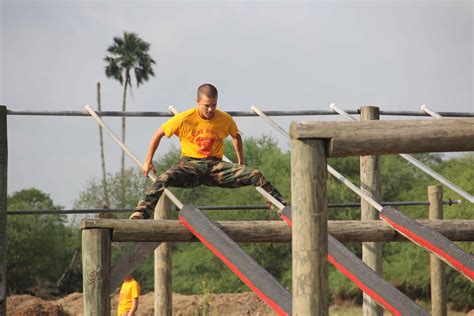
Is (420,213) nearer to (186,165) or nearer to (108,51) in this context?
(186,165)

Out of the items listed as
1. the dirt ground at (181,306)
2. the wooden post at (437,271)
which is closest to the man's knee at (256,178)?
the wooden post at (437,271)

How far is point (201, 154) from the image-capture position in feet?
22.9

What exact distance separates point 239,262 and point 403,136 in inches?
74.6

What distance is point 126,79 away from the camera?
41594 millimetres

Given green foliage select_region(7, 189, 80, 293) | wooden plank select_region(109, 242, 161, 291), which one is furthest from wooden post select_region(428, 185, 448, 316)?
green foliage select_region(7, 189, 80, 293)

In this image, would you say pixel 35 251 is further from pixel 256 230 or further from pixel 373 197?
pixel 256 230

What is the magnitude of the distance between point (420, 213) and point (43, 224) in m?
15.8

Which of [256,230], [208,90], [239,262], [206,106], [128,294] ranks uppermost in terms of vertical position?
[208,90]

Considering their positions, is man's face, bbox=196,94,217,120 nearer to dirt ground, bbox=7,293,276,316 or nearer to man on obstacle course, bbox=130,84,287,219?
man on obstacle course, bbox=130,84,287,219

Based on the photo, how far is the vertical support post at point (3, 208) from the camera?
729 centimetres

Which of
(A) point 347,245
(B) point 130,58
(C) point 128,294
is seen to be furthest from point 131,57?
(C) point 128,294

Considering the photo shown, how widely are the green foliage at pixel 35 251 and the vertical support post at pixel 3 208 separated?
23.7m

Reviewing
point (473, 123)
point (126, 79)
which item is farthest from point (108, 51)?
point (473, 123)

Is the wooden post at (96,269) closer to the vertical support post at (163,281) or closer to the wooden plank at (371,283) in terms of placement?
the wooden plank at (371,283)
